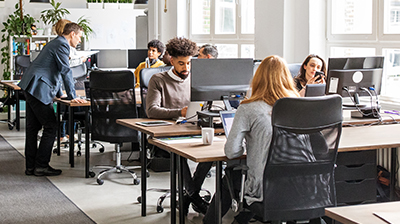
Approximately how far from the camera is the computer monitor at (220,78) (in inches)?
145

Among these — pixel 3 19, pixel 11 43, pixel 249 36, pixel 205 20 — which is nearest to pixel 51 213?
pixel 249 36

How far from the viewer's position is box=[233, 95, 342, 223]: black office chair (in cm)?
262

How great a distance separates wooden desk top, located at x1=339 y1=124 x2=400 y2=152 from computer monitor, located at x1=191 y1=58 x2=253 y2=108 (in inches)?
30.4

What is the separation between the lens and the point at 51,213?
414 centimetres

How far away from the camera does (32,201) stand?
448 centimetres

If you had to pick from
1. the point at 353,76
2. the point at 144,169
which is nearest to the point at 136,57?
the point at 144,169

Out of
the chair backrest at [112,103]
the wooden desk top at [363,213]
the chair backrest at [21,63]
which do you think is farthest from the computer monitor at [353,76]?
the chair backrest at [21,63]

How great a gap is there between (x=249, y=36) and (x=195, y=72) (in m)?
4.08

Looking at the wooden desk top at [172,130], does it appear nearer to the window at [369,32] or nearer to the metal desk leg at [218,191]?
the metal desk leg at [218,191]

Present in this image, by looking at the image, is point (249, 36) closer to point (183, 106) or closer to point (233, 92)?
point (183, 106)

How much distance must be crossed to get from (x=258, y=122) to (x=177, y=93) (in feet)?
5.33

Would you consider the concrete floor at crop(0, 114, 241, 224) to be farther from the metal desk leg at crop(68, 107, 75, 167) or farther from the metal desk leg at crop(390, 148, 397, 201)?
the metal desk leg at crop(390, 148, 397, 201)

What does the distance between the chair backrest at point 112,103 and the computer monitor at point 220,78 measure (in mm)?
1425

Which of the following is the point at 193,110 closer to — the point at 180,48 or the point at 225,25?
the point at 180,48
